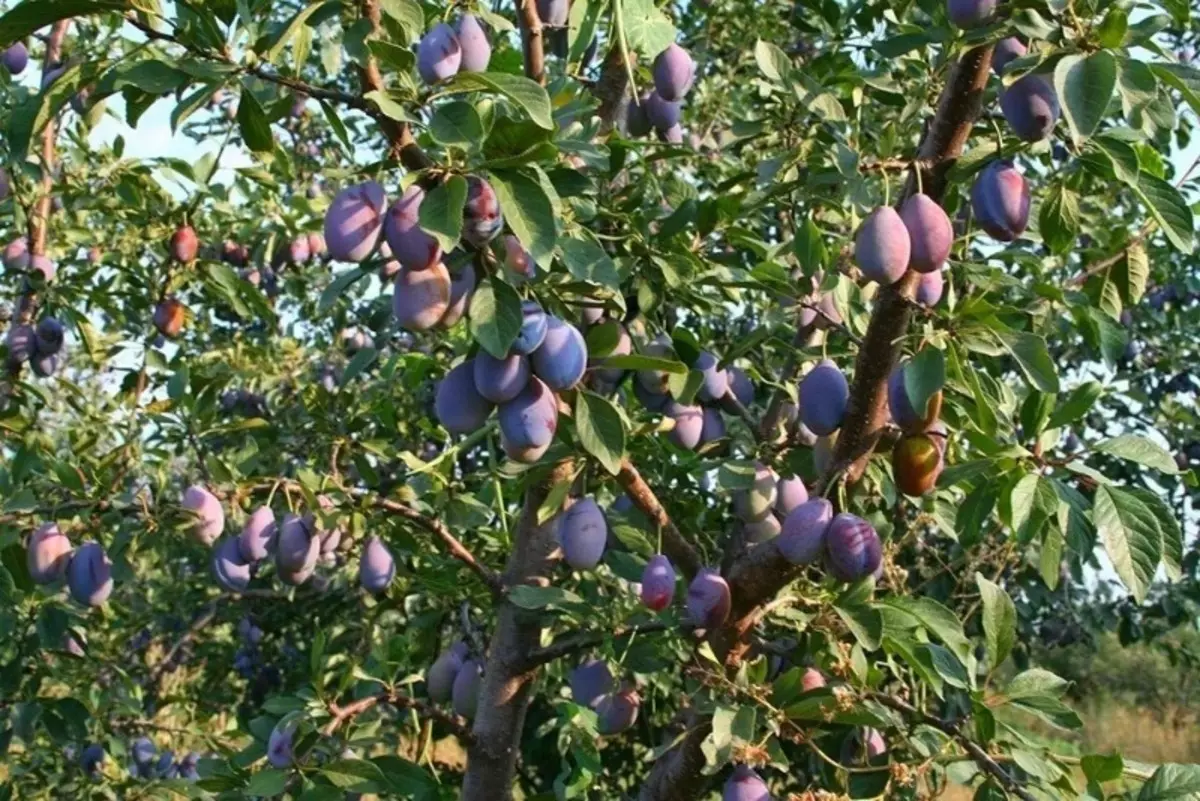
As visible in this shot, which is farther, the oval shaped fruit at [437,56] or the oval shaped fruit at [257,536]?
the oval shaped fruit at [257,536]

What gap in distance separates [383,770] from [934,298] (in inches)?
32.0

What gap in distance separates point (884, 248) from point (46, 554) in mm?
1214

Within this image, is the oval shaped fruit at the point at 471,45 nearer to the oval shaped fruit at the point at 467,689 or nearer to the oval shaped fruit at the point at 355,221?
the oval shaped fruit at the point at 355,221

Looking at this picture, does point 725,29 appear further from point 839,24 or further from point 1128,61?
point 1128,61

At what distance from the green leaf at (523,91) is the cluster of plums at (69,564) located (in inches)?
42.5

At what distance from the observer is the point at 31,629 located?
2.60 m

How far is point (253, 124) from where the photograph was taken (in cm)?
116

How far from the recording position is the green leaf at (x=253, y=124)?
114 centimetres

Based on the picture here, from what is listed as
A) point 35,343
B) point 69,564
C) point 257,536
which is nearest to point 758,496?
point 257,536

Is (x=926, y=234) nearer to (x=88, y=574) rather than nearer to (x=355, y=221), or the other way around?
(x=355, y=221)

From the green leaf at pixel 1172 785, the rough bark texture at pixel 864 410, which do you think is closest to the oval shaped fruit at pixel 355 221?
the rough bark texture at pixel 864 410

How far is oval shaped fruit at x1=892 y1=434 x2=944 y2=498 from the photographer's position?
1214mm

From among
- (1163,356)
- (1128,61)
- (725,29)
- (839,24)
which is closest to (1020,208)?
(1128,61)

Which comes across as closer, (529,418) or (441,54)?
(529,418)
